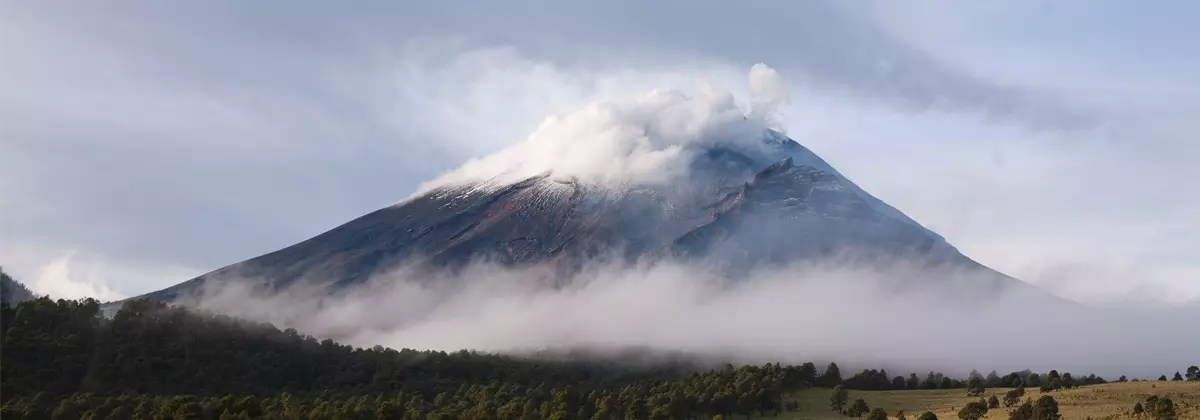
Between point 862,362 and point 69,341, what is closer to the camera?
point 69,341

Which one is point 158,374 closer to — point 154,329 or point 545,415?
point 154,329

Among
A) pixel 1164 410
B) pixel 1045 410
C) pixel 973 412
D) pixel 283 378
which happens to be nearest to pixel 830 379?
pixel 973 412

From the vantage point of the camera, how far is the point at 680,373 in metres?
135

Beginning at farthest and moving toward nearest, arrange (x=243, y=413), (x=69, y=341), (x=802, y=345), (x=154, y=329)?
(x=802, y=345)
(x=154, y=329)
(x=69, y=341)
(x=243, y=413)

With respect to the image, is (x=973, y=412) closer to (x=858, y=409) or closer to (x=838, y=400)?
(x=858, y=409)

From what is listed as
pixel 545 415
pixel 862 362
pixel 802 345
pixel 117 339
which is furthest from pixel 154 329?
pixel 802 345

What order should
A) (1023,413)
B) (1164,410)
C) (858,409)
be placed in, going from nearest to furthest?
(1164,410) < (1023,413) < (858,409)

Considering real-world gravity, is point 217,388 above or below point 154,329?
below

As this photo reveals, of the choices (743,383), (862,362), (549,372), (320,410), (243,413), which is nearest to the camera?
(243,413)

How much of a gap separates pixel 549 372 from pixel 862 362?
191 ft

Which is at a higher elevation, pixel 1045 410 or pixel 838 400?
pixel 838 400

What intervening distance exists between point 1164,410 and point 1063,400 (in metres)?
14.7

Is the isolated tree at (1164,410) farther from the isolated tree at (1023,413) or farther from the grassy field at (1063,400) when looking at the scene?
the isolated tree at (1023,413)

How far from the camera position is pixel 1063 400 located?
7325cm
